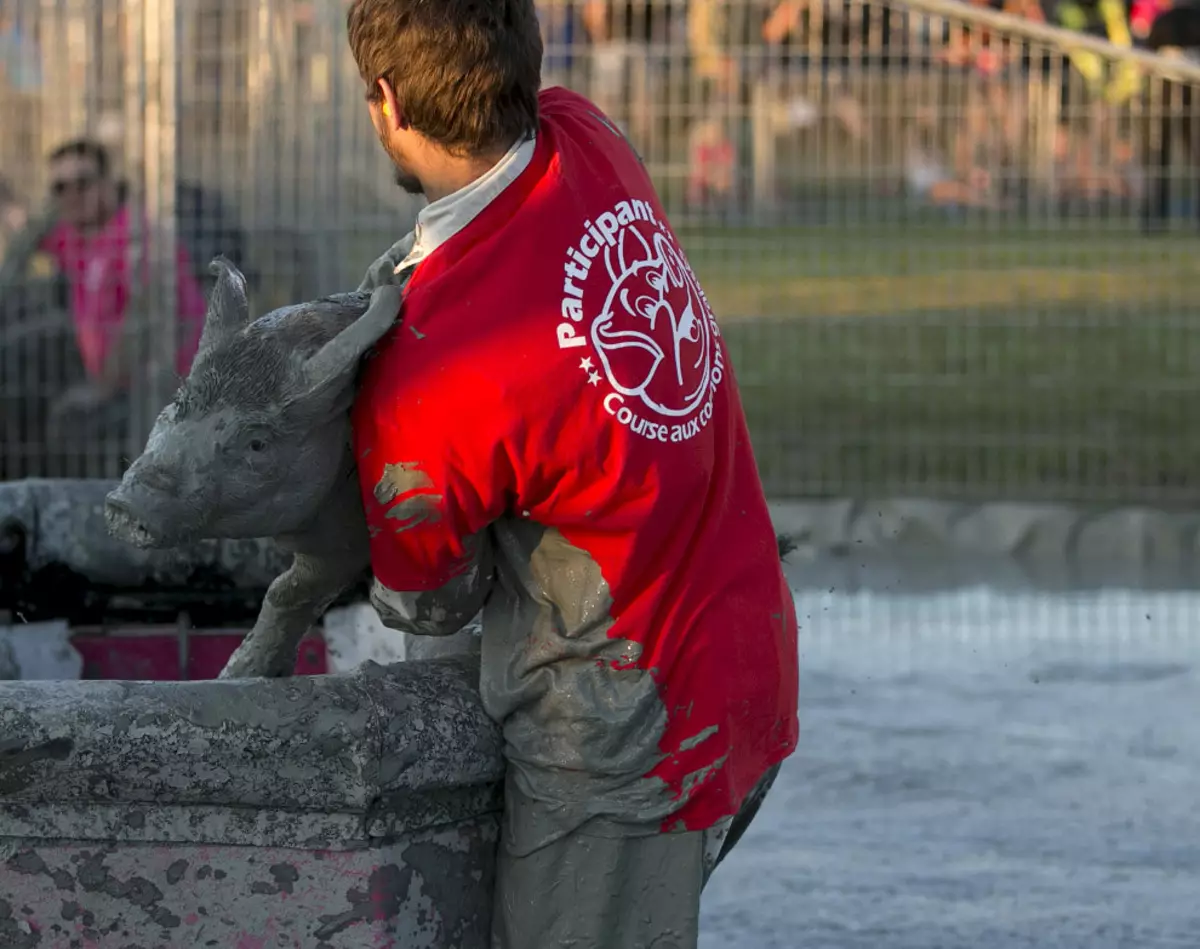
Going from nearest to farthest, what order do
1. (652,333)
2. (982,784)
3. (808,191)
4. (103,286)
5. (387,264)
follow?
1. (652,333)
2. (387,264)
3. (982,784)
4. (103,286)
5. (808,191)

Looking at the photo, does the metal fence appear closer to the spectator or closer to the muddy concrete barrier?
the spectator

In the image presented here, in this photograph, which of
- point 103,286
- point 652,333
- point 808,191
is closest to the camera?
point 652,333

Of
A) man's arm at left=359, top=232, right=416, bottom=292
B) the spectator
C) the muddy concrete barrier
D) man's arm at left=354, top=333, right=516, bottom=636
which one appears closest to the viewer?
man's arm at left=354, top=333, right=516, bottom=636

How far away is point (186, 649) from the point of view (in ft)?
13.6

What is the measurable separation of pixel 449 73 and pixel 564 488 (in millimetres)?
503

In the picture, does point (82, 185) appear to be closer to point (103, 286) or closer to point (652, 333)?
point (103, 286)

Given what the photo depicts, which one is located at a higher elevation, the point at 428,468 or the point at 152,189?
the point at 428,468

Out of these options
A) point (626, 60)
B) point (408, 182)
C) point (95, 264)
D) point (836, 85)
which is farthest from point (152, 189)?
point (408, 182)

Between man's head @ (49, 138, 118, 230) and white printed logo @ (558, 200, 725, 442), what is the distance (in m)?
5.96

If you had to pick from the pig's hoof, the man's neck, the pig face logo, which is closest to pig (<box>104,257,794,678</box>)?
the man's neck

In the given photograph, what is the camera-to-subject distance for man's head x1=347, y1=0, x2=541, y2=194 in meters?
2.49

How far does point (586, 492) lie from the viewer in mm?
2531

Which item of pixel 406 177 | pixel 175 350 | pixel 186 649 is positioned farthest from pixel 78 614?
pixel 175 350

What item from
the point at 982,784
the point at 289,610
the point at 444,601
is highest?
the point at 444,601
